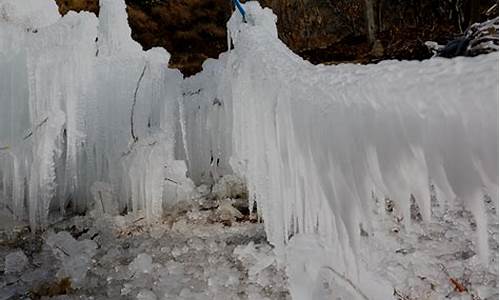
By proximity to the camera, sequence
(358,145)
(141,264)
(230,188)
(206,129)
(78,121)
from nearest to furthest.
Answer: (358,145) → (141,264) → (78,121) → (230,188) → (206,129)

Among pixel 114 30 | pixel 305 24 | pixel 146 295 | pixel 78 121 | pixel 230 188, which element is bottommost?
pixel 146 295

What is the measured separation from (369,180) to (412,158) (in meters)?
0.16

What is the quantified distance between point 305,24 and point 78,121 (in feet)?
35.0

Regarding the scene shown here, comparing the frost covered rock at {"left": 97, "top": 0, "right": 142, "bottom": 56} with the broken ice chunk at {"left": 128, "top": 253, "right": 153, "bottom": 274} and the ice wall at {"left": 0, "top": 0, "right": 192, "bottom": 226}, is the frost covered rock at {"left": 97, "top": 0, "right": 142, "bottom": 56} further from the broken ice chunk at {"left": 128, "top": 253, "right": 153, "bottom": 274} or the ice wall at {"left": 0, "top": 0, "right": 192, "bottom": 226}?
the broken ice chunk at {"left": 128, "top": 253, "right": 153, "bottom": 274}

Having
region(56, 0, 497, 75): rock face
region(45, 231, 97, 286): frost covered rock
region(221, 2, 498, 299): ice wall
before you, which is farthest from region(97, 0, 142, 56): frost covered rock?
region(56, 0, 497, 75): rock face

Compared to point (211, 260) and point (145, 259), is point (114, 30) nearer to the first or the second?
point (145, 259)

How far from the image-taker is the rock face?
11234mm

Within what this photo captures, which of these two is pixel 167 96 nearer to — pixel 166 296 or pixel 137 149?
pixel 137 149

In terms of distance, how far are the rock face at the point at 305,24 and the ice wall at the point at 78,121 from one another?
757 cm

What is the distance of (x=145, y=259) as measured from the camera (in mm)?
2385

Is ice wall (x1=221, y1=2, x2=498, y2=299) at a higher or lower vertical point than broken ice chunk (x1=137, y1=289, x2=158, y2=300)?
higher

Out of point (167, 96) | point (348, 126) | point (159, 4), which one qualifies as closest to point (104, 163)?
point (167, 96)

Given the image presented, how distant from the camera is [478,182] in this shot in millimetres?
767

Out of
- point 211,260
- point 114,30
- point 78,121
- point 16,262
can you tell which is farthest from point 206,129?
point 16,262
